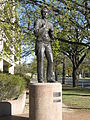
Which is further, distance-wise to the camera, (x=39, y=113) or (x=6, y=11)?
(x=6, y=11)

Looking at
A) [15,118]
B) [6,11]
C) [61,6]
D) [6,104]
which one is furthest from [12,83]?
[61,6]

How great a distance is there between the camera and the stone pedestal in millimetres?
7586

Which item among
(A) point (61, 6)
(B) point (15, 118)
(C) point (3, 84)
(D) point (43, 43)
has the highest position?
(A) point (61, 6)

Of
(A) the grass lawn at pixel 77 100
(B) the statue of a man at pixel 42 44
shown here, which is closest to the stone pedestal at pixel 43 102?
(B) the statue of a man at pixel 42 44

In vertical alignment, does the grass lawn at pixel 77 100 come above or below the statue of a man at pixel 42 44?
below

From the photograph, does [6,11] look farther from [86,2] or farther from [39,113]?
[39,113]

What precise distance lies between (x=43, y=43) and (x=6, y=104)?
2931 millimetres

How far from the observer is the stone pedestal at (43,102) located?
759 cm

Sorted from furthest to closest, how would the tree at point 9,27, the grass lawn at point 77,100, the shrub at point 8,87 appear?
the tree at point 9,27, the grass lawn at point 77,100, the shrub at point 8,87

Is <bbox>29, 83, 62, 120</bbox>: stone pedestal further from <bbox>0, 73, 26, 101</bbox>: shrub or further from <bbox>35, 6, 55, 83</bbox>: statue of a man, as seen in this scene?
<bbox>0, 73, 26, 101</bbox>: shrub

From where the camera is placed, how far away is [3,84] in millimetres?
10562

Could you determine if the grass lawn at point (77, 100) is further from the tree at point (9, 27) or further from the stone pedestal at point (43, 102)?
the stone pedestal at point (43, 102)

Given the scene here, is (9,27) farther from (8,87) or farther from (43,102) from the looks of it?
(43,102)

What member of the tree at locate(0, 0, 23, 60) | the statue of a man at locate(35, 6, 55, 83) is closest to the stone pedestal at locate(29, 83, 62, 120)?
the statue of a man at locate(35, 6, 55, 83)
